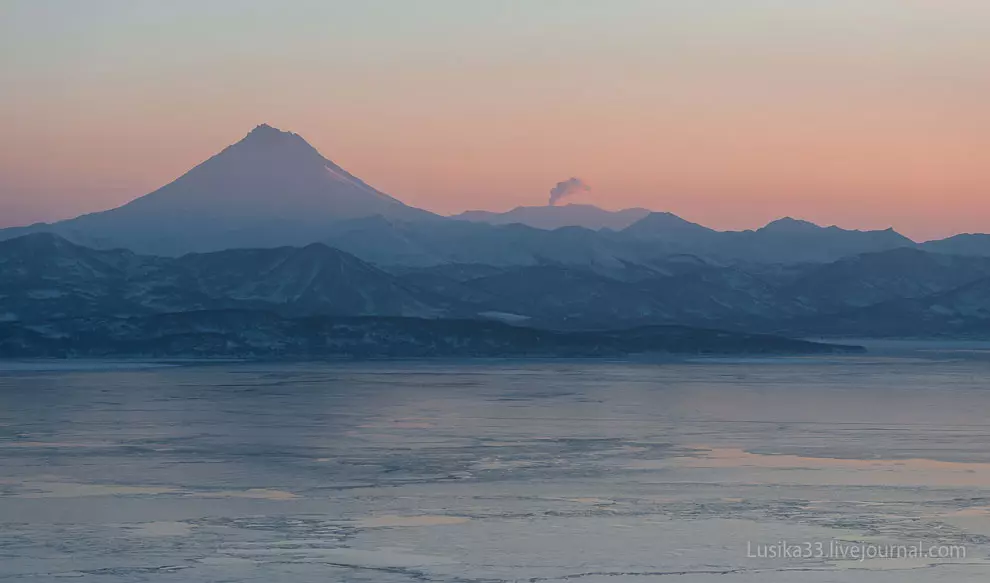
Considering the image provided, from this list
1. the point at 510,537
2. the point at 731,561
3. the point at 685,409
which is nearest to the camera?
the point at 731,561

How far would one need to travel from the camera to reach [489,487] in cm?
2530

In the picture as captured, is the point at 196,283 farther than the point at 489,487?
Yes

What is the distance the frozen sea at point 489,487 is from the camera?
60.6 ft

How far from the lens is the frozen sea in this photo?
→ 18.5m

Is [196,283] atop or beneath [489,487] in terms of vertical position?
atop

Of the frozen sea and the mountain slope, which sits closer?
the frozen sea

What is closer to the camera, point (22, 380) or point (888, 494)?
point (888, 494)

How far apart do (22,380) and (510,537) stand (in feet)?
151

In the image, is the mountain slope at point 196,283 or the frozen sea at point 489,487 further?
the mountain slope at point 196,283

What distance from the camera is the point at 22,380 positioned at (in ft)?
201

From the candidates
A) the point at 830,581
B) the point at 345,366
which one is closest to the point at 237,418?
the point at 830,581

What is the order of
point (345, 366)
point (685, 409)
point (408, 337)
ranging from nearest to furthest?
point (685, 409), point (345, 366), point (408, 337)

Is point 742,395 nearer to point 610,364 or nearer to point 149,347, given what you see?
point 610,364

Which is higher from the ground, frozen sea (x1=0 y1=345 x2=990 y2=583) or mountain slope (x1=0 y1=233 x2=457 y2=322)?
mountain slope (x1=0 y1=233 x2=457 y2=322)
